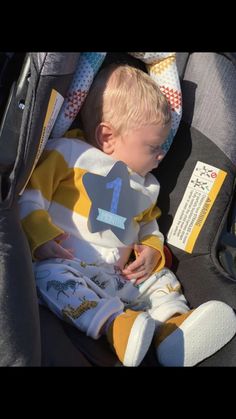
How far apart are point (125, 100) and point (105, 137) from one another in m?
0.14

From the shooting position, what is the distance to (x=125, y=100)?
1885 millimetres

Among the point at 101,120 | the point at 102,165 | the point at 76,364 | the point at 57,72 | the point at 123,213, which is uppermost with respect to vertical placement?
the point at 57,72

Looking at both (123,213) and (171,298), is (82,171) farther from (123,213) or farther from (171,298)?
(171,298)

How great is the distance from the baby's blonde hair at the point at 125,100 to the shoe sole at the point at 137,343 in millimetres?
708

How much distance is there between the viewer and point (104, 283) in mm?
1787

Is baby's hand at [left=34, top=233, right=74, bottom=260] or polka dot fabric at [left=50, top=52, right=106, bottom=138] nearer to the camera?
baby's hand at [left=34, top=233, right=74, bottom=260]

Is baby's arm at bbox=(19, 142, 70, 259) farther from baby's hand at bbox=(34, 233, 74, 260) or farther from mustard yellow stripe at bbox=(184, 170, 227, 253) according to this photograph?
mustard yellow stripe at bbox=(184, 170, 227, 253)

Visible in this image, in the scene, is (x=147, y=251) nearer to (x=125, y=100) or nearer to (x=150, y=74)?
(x=125, y=100)

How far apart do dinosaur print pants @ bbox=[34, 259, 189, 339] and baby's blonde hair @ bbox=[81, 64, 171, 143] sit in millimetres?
478

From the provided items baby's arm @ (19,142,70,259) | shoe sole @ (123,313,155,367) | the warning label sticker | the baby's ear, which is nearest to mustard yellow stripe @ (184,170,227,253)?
the warning label sticker

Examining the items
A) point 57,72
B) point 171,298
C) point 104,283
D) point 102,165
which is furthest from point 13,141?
point 171,298

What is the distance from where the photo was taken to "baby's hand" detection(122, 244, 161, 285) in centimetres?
191

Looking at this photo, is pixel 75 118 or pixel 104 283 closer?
pixel 104 283

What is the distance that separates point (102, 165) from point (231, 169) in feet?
1.51
